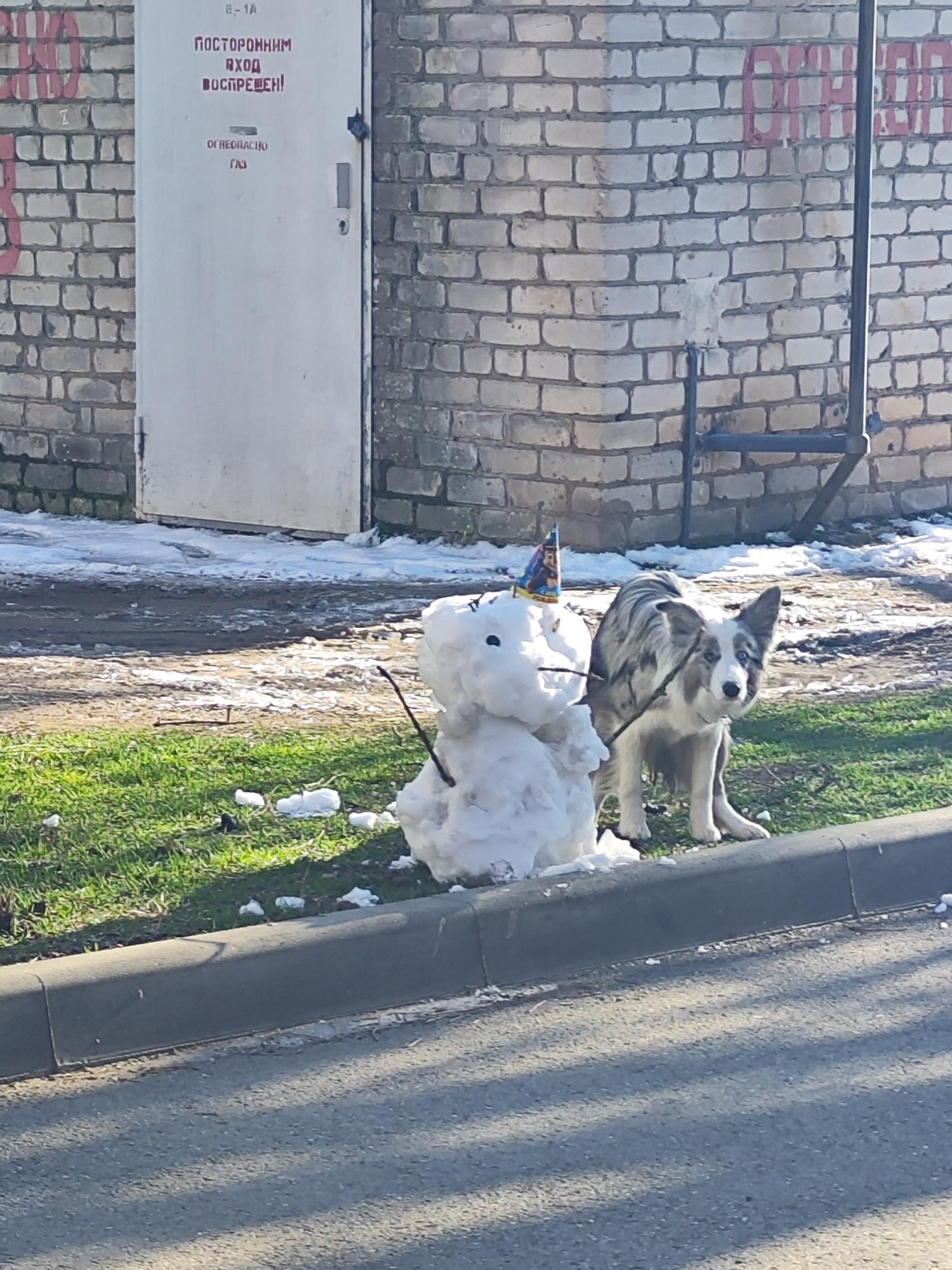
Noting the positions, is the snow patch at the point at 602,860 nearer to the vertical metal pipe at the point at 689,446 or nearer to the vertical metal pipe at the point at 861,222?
the vertical metal pipe at the point at 689,446

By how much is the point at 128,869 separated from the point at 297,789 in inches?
33.9

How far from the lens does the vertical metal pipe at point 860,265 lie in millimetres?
10242

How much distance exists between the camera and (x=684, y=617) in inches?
225

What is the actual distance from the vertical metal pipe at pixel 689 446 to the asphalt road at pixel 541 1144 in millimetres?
5382

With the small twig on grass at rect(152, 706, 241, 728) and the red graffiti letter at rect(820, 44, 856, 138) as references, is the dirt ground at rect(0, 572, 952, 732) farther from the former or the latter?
the red graffiti letter at rect(820, 44, 856, 138)

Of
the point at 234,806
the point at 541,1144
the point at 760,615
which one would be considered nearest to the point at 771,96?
the point at 760,615

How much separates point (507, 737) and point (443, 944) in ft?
1.91

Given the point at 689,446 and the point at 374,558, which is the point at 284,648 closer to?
the point at 374,558

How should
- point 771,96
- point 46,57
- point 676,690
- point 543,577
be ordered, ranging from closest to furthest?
point 543,577
point 676,690
point 771,96
point 46,57

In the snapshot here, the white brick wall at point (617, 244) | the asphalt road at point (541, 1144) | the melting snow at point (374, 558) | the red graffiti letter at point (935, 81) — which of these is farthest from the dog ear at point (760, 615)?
the red graffiti letter at point (935, 81)

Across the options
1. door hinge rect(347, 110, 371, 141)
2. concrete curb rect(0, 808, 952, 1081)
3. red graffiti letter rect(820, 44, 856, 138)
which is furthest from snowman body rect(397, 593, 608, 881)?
red graffiti letter rect(820, 44, 856, 138)

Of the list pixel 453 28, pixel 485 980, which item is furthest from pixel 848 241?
pixel 485 980

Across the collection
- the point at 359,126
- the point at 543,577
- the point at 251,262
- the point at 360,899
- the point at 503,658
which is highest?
the point at 359,126

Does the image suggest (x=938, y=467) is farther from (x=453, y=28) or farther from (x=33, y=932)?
(x=33, y=932)
